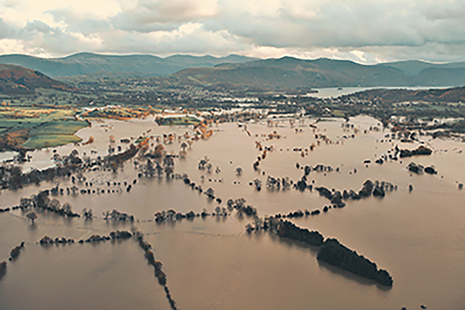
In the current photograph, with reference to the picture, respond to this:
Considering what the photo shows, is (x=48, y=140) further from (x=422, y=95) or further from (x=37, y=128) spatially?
(x=422, y=95)

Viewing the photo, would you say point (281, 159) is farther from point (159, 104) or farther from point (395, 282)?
point (159, 104)

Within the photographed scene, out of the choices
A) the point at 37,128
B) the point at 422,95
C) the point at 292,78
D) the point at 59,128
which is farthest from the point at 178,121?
the point at 292,78

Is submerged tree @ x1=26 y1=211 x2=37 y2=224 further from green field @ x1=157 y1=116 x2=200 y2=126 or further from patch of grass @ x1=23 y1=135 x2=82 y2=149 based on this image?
green field @ x1=157 y1=116 x2=200 y2=126

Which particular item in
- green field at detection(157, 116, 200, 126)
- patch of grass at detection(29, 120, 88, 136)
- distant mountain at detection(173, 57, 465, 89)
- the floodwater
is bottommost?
the floodwater

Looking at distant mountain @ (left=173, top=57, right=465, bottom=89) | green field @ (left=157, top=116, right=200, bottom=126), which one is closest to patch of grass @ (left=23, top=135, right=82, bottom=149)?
green field @ (left=157, top=116, right=200, bottom=126)

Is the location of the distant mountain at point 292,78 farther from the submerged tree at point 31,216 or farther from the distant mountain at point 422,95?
the submerged tree at point 31,216

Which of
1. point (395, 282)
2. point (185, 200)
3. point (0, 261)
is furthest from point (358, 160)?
point (0, 261)

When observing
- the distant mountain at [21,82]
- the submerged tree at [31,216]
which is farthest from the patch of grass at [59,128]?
the distant mountain at [21,82]
